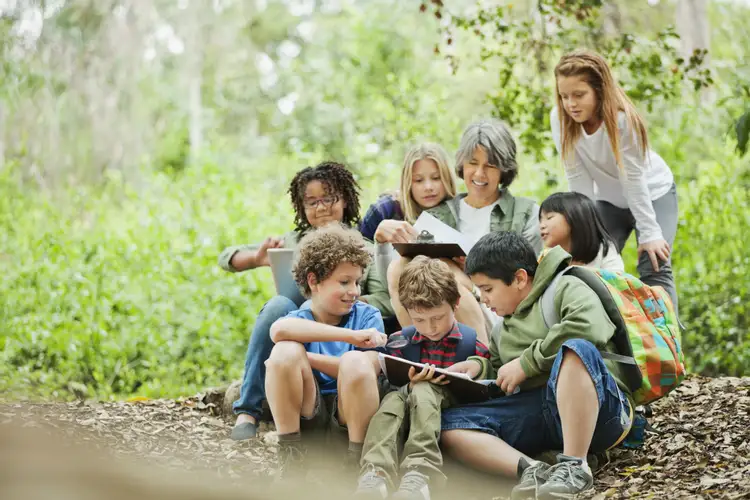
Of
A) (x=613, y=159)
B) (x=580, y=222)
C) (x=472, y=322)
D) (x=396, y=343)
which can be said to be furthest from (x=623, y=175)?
(x=396, y=343)

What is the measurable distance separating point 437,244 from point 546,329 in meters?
0.53

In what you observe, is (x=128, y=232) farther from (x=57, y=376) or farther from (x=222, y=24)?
(x=222, y=24)

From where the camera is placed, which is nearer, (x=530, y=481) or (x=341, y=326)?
(x=530, y=481)

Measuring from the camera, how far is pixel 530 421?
289 centimetres

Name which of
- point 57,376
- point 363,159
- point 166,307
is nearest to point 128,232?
point 166,307

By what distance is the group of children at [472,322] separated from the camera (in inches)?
107

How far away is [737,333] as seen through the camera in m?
5.89

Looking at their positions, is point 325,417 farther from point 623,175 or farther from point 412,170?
point 623,175

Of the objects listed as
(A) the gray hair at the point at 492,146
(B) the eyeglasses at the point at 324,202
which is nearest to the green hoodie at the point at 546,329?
(A) the gray hair at the point at 492,146

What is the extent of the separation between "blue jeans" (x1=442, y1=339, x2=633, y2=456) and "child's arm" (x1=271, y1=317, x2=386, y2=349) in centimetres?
35

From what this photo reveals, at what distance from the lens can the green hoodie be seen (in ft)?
9.04

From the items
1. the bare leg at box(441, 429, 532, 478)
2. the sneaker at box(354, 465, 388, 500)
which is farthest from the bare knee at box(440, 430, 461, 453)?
the sneaker at box(354, 465, 388, 500)

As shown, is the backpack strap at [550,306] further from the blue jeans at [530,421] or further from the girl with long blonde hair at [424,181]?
the girl with long blonde hair at [424,181]

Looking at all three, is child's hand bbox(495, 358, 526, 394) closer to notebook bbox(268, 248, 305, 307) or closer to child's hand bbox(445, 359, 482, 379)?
child's hand bbox(445, 359, 482, 379)
